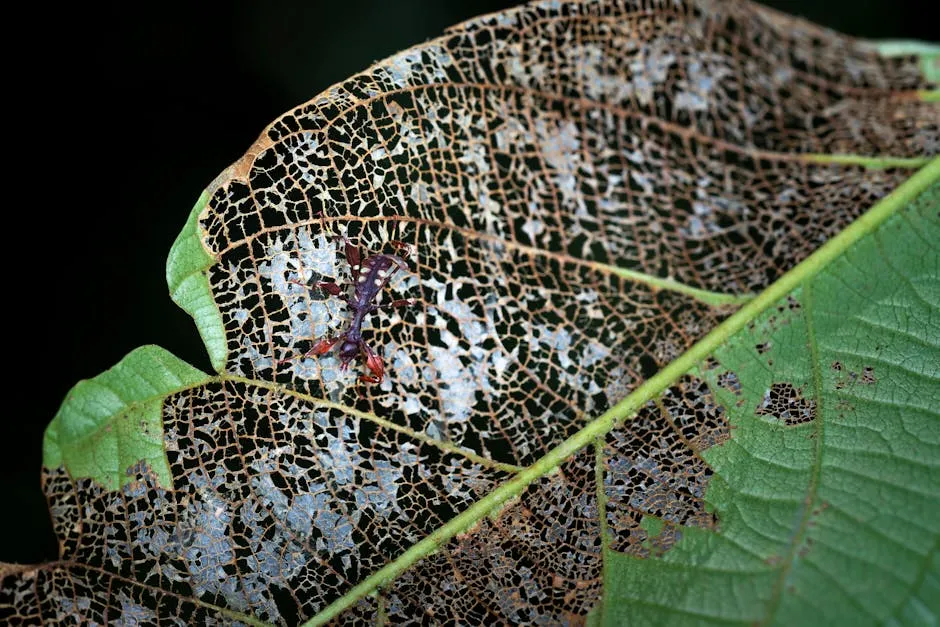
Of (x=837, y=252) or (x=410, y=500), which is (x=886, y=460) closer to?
(x=837, y=252)

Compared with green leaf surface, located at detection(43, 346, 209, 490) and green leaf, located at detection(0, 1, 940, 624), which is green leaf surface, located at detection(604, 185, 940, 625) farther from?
green leaf surface, located at detection(43, 346, 209, 490)

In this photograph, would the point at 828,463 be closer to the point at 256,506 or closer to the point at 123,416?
the point at 256,506

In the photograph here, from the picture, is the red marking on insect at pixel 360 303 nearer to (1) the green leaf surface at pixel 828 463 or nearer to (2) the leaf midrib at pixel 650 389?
(2) the leaf midrib at pixel 650 389

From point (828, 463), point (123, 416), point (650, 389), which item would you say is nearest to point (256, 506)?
point (123, 416)

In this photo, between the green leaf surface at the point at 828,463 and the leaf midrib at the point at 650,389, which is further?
the leaf midrib at the point at 650,389

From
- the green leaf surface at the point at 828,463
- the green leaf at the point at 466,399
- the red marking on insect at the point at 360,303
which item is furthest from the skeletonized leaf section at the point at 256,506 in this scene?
the green leaf surface at the point at 828,463

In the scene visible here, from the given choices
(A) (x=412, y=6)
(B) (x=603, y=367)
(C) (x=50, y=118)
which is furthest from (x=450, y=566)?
(A) (x=412, y=6)

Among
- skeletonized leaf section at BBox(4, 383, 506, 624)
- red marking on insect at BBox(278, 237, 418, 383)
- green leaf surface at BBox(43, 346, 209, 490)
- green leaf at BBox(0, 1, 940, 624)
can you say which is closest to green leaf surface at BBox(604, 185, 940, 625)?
green leaf at BBox(0, 1, 940, 624)
